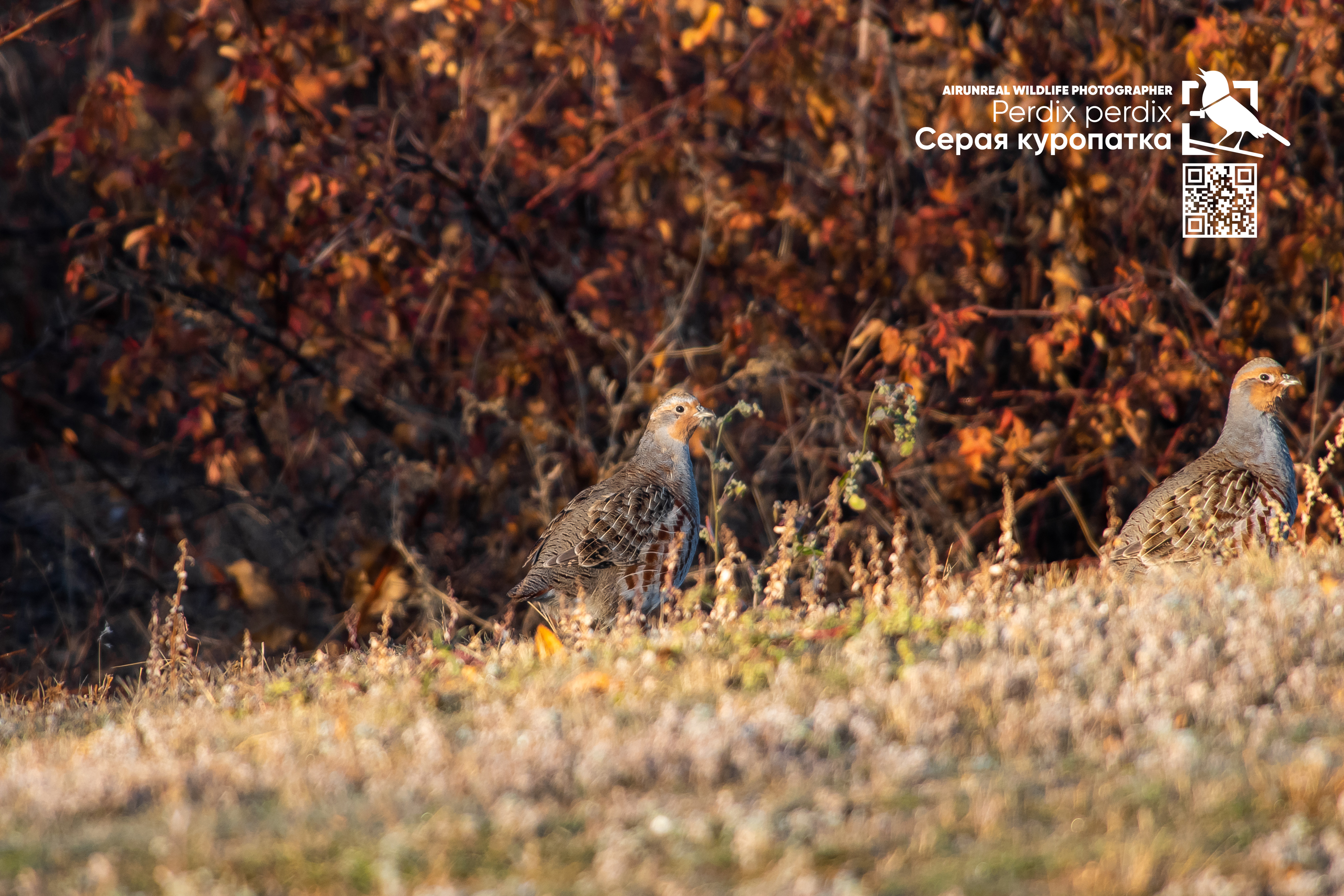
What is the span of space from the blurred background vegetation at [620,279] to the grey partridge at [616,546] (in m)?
1.54

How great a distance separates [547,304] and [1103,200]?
4.64 meters

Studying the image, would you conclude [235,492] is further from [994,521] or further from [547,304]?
[994,521]

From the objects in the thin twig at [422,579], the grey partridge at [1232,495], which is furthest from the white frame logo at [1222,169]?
the thin twig at [422,579]

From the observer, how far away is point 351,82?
12.0 meters

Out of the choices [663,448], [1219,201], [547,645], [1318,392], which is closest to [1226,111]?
[1219,201]

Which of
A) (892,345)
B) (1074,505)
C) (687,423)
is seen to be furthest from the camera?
(892,345)

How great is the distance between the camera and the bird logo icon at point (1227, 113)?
10.8m

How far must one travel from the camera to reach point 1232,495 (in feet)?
26.3

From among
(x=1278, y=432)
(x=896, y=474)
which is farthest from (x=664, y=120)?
(x=1278, y=432)

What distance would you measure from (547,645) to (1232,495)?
Result: 13.8 feet

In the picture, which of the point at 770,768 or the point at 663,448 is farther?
the point at 663,448

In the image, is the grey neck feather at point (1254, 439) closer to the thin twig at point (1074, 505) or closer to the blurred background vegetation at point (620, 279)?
the thin twig at point (1074, 505)

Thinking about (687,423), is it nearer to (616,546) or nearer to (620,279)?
(616,546)

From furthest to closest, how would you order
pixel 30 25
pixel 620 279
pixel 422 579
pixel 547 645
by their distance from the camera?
pixel 620 279 < pixel 422 579 < pixel 30 25 < pixel 547 645
